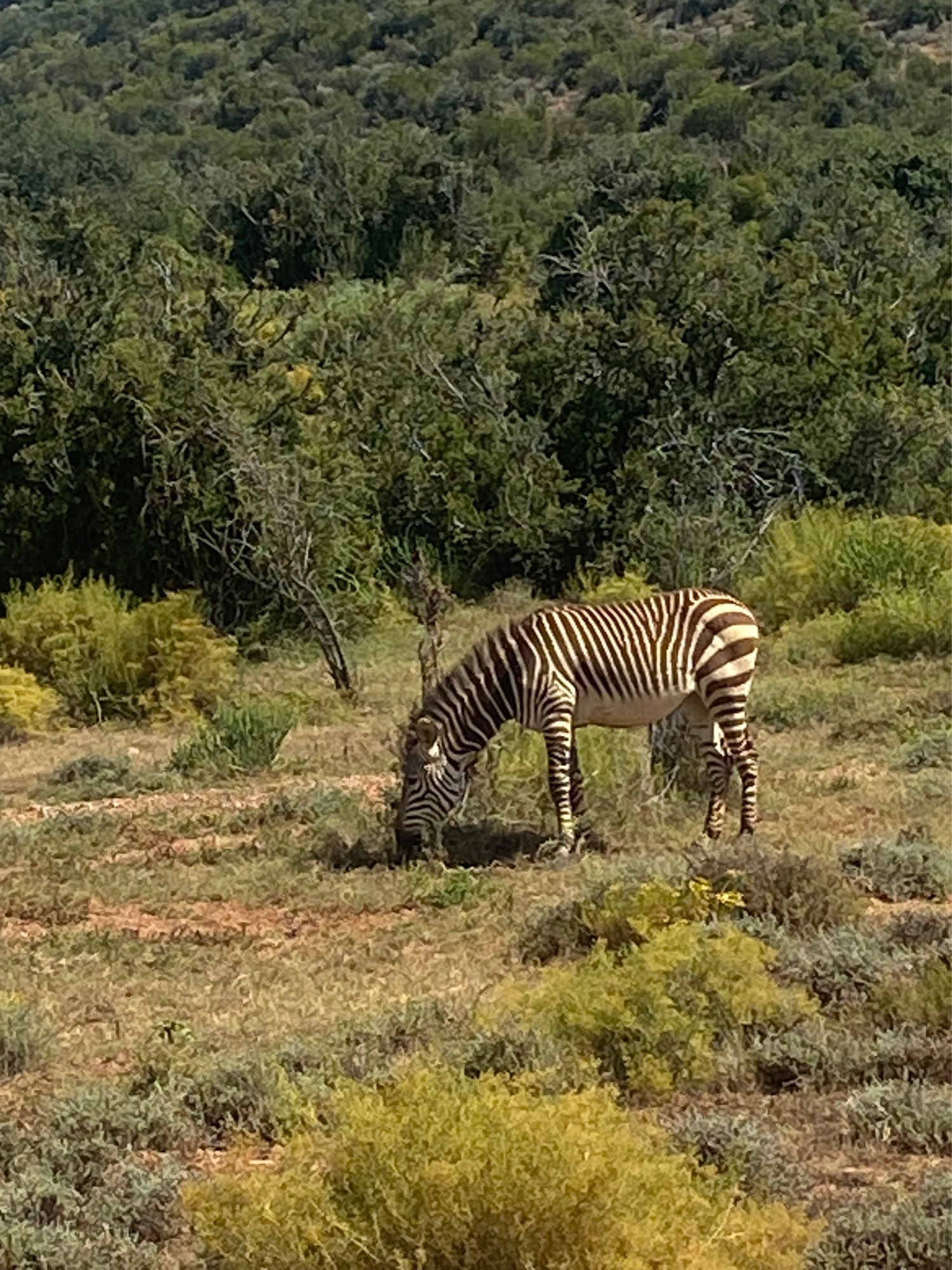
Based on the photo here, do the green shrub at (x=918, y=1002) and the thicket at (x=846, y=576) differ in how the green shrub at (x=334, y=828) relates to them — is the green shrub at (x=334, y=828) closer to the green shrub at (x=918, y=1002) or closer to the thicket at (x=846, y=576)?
the green shrub at (x=918, y=1002)

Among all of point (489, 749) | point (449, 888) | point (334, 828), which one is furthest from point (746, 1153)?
point (489, 749)

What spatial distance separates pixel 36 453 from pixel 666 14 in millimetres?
74857

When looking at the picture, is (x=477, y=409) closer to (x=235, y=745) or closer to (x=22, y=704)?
(x=22, y=704)

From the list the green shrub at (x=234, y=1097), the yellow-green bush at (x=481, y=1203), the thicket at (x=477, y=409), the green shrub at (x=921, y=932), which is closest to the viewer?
the yellow-green bush at (x=481, y=1203)

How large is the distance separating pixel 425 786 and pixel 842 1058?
196 inches

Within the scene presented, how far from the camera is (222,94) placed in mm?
92562

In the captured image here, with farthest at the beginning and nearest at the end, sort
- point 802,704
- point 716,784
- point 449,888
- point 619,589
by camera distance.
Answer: point 619,589 < point 802,704 < point 716,784 < point 449,888

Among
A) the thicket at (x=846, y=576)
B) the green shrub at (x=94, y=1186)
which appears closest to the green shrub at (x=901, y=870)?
the green shrub at (x=94, y=1186)

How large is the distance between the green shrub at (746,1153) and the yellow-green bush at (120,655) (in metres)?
12.9

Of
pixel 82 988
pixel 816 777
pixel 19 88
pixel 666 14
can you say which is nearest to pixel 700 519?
pixel 816 777

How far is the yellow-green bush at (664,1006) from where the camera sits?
6.32 m

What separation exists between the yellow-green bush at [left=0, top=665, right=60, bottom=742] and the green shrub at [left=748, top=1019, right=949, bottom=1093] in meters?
12.1

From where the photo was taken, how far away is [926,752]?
12914mm

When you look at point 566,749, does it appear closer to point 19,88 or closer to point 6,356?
point 6,356
